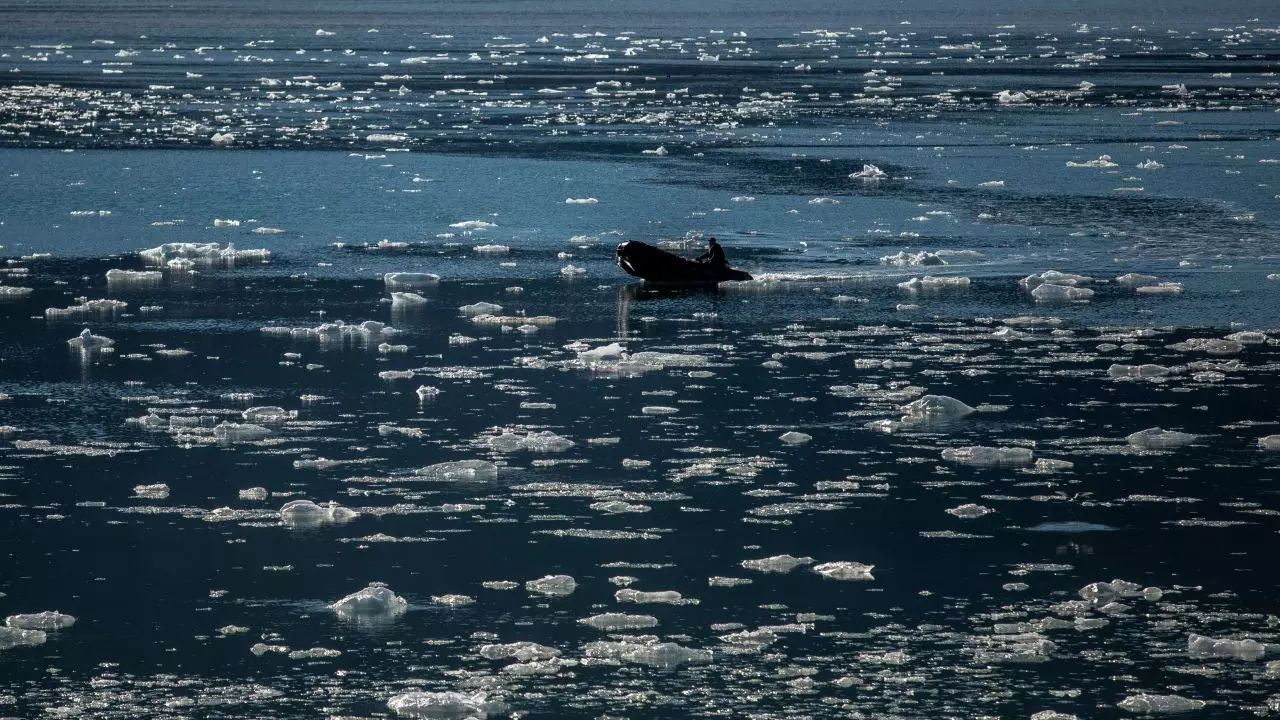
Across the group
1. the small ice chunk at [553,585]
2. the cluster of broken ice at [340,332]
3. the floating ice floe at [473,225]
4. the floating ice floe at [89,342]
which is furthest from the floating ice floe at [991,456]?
the floating ice floe at [473,225]

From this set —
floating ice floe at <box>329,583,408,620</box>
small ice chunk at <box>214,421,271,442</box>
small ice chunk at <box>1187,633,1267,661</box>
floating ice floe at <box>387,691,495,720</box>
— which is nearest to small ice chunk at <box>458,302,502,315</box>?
small ice chunk at <box>214,421,271,442</box>

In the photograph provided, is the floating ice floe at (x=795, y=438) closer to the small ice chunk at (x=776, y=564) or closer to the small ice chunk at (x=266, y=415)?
the small ice chunk at (x=776, y=564)

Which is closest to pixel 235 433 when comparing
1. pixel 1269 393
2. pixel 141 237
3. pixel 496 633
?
pixel 496 633

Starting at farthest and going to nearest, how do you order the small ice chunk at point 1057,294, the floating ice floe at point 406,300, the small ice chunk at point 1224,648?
the small ice chunk at point 1057,294
the floating ice floe at point 406,300
the small ice chunk at point 1224,648

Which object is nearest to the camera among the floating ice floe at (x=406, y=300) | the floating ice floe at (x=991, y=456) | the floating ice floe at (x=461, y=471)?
the floating ice floe at (x=461, y=471)

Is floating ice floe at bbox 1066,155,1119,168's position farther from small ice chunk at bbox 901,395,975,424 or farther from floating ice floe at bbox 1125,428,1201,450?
floating ice floe at bbox 1125,428,1201,450

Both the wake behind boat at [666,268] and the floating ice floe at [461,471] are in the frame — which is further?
the wake behind boat at [666,268]

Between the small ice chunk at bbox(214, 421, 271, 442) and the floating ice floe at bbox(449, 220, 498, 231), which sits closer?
the small ice chunk at bbox(214, 421, 271, 442)
